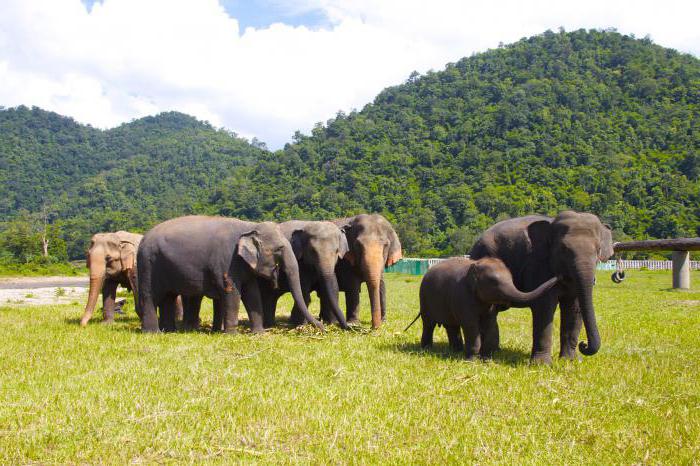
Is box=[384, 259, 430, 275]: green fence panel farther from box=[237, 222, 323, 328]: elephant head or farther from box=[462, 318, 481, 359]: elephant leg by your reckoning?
box=[462, 318, 481, 359]: elephant leg

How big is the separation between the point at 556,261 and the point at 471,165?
82070 mm

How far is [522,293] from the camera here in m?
7.85

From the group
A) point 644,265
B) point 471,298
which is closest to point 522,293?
point 471,298

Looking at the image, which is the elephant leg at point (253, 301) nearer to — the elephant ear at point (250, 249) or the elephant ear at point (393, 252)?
the elephant ear at point (250, 249)

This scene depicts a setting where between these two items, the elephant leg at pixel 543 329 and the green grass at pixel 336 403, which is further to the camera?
the elephant leg at pixel 543 329

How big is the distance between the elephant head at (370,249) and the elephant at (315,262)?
27cm

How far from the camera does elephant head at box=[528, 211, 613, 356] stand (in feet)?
25.8

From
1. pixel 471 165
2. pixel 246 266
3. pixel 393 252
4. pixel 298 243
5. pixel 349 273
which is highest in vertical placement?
pixel 471 165

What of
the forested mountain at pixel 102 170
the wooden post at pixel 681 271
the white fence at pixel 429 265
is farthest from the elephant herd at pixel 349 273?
the forested mountain at pixel 102 170

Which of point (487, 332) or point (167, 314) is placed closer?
point (487, 332)

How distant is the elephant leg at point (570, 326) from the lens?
8.80m

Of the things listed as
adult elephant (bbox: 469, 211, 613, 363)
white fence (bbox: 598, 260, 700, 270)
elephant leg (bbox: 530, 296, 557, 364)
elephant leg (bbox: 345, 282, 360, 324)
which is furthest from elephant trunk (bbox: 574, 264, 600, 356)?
white fence (bbox: 598, 260, 700, 270)

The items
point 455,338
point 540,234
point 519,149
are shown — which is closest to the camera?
point 540,234

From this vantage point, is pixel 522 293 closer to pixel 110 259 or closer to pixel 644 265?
pixel 110 259
